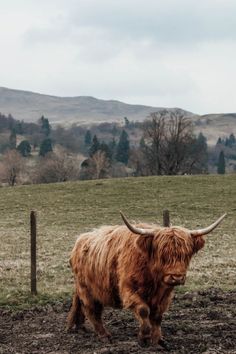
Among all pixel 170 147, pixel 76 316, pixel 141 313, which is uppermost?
pixel 141 313

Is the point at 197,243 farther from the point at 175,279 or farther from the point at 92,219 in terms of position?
the point at 92,219

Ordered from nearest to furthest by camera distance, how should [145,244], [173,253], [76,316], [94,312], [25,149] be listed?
[173,253]
[145,244]
[94,312]
[76,316]
[25,149]

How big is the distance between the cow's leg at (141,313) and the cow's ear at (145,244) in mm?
602

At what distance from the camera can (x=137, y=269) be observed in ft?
27.9

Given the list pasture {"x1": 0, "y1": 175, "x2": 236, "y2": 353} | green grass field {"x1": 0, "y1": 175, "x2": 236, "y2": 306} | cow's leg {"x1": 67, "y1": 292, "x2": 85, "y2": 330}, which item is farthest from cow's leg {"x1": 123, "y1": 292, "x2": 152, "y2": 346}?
green grass field {"x1": 0, "y1": 175, "x2": 236, "y2": 306}

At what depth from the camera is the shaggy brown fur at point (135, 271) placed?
26.8ft

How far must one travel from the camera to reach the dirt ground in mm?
8555

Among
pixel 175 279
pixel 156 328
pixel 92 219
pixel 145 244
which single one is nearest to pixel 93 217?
pixel 92 219

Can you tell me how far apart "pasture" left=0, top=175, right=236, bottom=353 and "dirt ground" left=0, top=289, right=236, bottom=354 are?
0.18m

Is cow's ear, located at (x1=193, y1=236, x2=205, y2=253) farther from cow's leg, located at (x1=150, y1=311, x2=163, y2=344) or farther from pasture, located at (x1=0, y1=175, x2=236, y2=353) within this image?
pasture, located at (x1=0, y1=175, x2=236, y2=353)

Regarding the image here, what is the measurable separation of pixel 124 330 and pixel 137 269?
5.63 feet

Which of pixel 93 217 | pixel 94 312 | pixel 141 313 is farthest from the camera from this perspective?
pixel 93 217

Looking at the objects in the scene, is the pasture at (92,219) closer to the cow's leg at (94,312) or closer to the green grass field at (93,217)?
the green grass field at (93,217)

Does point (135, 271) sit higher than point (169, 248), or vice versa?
point (169, 248)
